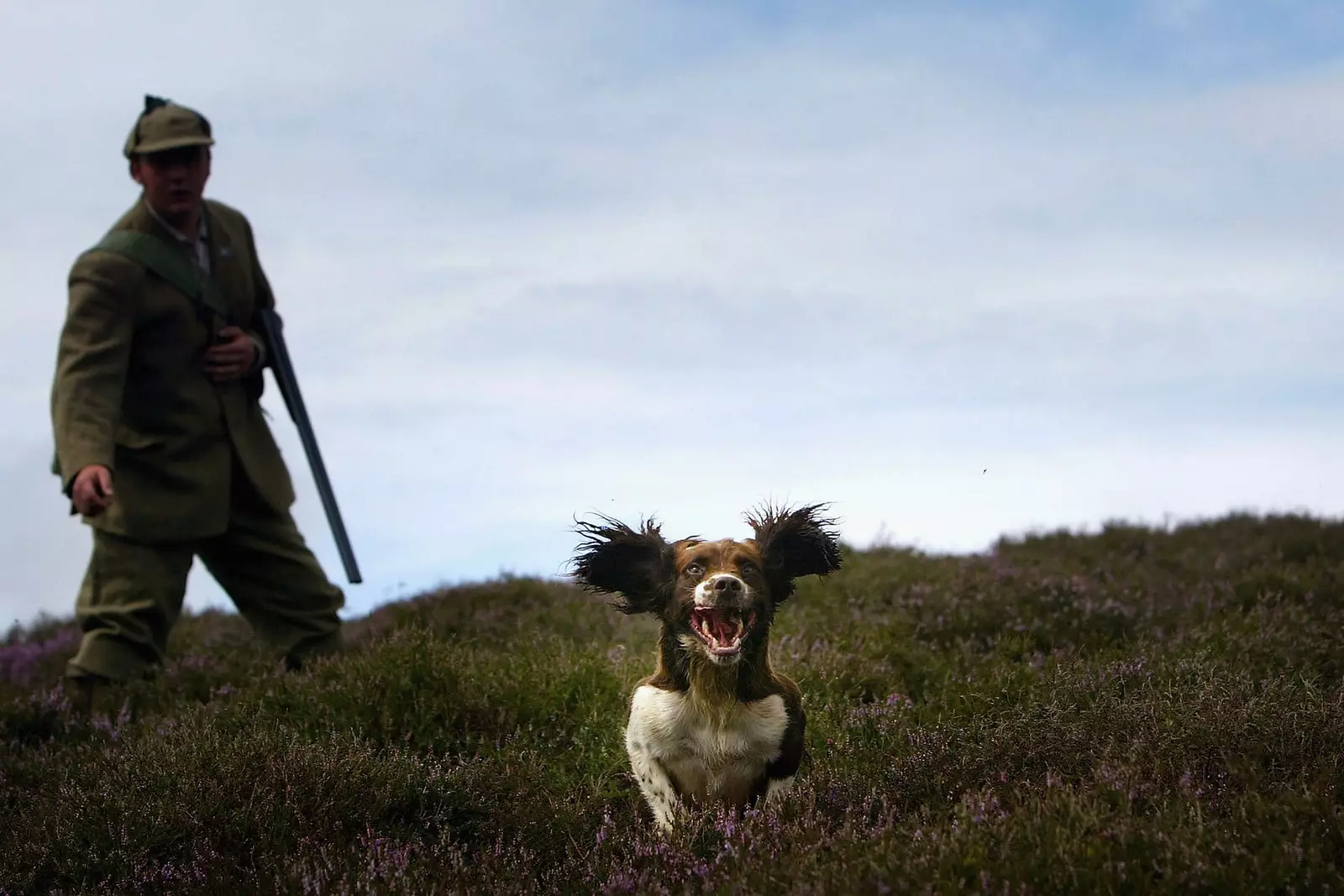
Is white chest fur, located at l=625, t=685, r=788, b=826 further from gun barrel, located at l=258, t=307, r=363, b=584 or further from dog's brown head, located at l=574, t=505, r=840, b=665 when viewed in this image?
gun barrel, located at l=258, t=307, r=363, b=584

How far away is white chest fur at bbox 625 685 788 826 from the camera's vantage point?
175 inches

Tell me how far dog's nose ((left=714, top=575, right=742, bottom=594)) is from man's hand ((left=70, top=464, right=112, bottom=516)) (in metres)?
4.73

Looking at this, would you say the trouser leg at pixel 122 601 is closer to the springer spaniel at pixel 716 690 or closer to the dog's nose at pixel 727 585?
the springer spaniel at pixel 716 690

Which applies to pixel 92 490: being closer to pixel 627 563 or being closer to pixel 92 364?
pixel 92 364

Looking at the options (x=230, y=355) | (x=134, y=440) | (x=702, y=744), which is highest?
(x=230, y=355)

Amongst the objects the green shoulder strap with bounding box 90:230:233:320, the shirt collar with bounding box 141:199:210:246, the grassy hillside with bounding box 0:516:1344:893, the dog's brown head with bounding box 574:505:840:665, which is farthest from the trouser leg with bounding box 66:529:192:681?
the dog's brown head with bounding box 574:505:840:665

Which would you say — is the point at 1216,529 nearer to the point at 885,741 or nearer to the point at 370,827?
the point at 885,741

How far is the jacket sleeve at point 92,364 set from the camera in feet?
25.4

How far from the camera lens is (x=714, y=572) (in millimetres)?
4414

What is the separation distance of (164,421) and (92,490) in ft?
2.68

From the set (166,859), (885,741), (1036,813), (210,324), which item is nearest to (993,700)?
(885,741)

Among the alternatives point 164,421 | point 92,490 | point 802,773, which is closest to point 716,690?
point 802,773

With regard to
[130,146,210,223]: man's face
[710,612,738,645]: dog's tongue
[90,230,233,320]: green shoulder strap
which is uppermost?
[130,146,210,223]: man's face

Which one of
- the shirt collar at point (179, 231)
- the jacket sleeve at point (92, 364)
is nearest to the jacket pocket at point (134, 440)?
the jacket sleeve at point (92, 364)
